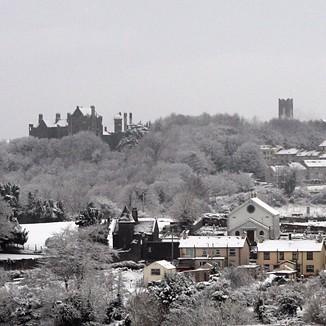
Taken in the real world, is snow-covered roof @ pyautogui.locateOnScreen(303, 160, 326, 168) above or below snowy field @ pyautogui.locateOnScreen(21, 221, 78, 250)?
above

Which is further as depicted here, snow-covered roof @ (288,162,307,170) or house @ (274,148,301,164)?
house @ (274,148,301,164)

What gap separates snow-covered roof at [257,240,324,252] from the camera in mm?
45312

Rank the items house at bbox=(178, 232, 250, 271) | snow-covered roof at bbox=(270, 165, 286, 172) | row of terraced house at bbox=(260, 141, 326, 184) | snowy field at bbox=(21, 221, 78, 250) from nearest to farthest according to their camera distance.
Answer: house at bbox=(178, 232, 250, 271) < snowy field at bbox=(21, 221, 78, 250) < row of terraced house at bbox=(260, 141, 326, 184) < snow-covered roof at bbox=(270, 165, 286, 172)

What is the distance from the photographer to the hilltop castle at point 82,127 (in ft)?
357

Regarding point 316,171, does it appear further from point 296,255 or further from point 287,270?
point 287,270

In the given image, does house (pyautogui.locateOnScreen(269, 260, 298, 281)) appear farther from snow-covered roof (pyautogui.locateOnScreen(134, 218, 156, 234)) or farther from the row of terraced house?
the row of terraced house

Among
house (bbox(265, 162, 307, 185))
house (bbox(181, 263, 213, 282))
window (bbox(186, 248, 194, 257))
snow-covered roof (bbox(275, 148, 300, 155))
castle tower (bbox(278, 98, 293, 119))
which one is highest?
castle tower (bbox(278, 98, 293, 119))

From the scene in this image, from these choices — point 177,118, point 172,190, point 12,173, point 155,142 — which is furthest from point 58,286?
point 177,118

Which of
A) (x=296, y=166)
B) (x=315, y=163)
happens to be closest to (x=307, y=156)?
(x=315, y=163)

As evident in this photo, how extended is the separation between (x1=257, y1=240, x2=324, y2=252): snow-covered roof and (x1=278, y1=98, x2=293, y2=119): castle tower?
93.6 m

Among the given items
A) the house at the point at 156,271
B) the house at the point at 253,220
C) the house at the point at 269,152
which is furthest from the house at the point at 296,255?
the house at the point at 269,152

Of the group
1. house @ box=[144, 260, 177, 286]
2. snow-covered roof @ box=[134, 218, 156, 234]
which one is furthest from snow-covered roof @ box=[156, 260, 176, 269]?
Result: snow-covered roof @ box=[134, 218, 156, 234]

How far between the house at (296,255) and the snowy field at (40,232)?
33.9ft

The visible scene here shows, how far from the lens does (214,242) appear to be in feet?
154
